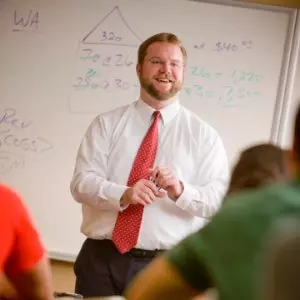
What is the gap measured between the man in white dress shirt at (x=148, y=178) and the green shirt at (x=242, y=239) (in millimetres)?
1264

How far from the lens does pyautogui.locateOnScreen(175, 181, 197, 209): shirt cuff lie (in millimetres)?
1942

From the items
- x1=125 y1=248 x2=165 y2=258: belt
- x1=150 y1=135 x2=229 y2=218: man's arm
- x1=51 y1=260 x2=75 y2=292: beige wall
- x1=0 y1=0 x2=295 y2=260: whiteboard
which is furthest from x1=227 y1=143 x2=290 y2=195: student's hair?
x1=51 y1=260 x2=75 y2=292: beige wall

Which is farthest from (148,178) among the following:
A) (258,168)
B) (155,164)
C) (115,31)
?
(115,31)

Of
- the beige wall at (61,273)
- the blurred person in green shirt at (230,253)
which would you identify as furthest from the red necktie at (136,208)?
the blurred person in green shirt at (230,253)

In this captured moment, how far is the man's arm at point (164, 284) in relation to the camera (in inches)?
26.7

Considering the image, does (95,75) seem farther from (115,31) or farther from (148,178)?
(148,178)

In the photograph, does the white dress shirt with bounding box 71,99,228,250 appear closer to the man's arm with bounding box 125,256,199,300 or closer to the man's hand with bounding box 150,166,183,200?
the man's hand with bounding box 150,166,183,200

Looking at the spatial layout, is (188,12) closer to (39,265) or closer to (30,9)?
(30,9)

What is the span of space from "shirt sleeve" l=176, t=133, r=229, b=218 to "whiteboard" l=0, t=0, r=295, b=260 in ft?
2.13

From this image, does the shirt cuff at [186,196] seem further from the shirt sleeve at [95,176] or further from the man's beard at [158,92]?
the man's beard at [158,92]

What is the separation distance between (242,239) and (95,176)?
4.72ft

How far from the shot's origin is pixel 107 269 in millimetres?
1969

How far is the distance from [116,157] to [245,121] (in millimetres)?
910

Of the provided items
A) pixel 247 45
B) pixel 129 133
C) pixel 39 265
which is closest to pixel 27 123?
pixel 129 133
